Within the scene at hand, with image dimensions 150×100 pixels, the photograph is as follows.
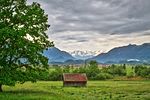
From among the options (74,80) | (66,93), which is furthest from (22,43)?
(74,80)

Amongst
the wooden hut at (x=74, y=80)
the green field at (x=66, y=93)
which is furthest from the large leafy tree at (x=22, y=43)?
the wooden hut at (x=74, y=80)

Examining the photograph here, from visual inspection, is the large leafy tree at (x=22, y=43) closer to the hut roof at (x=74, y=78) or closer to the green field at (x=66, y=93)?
the green field at (x=66, y=93)

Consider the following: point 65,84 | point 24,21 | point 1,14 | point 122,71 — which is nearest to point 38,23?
point 24,21

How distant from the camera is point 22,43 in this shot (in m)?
49.4

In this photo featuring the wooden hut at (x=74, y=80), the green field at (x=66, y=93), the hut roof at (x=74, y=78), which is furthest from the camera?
the hut roof at (x=74, y=78)

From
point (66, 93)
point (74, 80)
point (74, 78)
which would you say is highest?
point (74, 78)

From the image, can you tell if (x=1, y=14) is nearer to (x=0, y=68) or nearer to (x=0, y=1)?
(x=0, y=1)

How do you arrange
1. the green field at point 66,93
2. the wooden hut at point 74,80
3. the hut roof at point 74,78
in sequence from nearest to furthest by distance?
1. the green field at point 66,93
2. the wooden hut at point 74,80
3. the hut roof at point 74,78

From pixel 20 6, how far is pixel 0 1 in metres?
3.43

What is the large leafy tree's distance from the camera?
49625mm

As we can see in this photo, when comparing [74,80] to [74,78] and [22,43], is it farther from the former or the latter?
[22,43]

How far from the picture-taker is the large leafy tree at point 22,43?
4962 centimetres

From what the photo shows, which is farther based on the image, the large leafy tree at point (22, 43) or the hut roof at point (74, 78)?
the hut roof at point (74, 78)

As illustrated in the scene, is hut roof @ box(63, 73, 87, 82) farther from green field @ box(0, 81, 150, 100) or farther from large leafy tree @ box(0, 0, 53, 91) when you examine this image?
large leafy tree @ box(0, 0, 53, 91)
